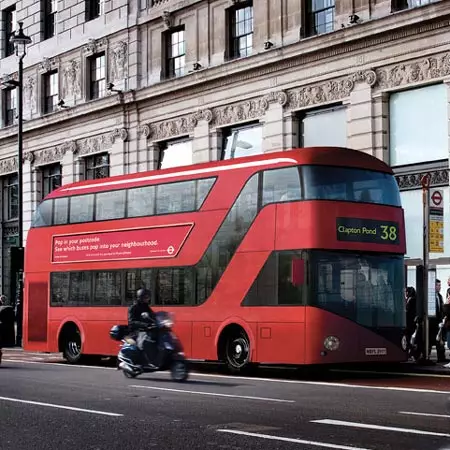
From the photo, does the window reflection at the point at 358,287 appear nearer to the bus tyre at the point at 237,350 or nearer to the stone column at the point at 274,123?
the bus tyre at the point at 237,350

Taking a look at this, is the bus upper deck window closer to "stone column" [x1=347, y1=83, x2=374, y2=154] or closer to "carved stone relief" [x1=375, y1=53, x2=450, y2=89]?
"carved stone relief" [x1=375, y1=53, x2=450, y2=89]

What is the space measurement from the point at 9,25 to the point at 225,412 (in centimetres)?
3476

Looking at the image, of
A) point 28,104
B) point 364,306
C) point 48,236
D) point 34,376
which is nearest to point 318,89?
point 48,236

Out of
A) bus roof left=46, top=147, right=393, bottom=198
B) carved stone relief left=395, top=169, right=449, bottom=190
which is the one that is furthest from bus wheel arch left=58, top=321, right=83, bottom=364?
carved stone relief left=395, top=169, right=449, bottom=190

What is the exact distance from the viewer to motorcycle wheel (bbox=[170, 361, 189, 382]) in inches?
683

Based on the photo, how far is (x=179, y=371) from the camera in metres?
17.4

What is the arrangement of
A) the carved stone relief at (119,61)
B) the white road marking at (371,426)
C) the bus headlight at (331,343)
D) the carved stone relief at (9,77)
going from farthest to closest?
the carved stone relief at (9,77), the carved stone relief at (119,61), the bus headlight at (331,343), the white road marking at (371,426)

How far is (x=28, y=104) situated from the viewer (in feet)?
137

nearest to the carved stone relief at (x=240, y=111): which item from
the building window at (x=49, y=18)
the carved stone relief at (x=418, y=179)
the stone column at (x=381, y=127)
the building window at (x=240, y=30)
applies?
the building window at (x=240, y=30)

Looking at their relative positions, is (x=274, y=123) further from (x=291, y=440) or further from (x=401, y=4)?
(x=291, y=440)

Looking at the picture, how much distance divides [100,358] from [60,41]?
18.2 meters

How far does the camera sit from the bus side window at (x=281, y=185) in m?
18.5

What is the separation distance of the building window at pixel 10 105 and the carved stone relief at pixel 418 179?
2169cm

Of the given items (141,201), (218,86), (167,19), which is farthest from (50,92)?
(141,201)
